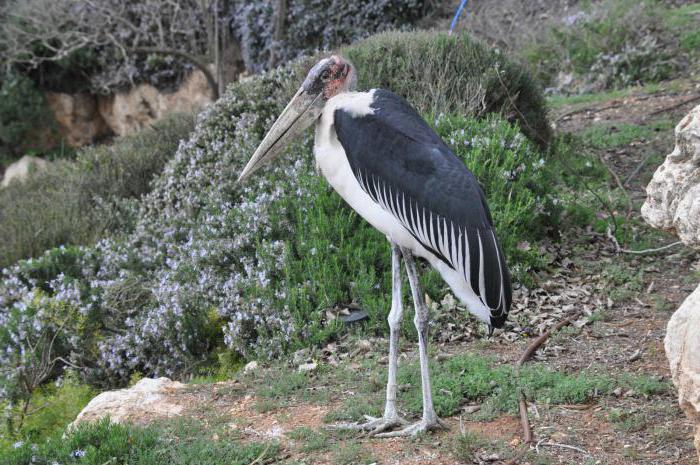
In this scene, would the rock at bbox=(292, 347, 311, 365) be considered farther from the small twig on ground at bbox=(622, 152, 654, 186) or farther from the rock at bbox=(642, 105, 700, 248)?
the small twig on ground at bbox=(622, 152, 654, 186)

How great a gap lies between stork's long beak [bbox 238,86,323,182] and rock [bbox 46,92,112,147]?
13271 millimetres

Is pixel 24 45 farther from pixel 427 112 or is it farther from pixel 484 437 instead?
pixel 484 437

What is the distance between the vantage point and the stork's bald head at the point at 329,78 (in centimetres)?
432

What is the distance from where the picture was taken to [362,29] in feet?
45.9

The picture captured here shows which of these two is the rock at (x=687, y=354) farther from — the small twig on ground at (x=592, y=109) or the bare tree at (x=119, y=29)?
the bare tree at (x=119, y=29)

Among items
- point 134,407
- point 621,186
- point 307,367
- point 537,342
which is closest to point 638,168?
point 621,186

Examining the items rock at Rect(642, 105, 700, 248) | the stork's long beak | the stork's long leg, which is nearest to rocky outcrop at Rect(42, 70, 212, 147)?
the stork's long beak

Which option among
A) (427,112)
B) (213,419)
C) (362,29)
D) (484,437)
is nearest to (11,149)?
(362,29)

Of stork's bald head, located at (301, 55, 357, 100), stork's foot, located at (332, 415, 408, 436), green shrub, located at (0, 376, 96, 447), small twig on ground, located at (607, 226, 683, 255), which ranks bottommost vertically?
green shrub, located at (0, 376, 96, 447)

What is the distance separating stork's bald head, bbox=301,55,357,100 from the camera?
4316 mm

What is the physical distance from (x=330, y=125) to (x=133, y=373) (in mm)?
3037

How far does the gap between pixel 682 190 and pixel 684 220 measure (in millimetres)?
181

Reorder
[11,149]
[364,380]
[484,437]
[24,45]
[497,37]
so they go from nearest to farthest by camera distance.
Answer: [484,437]
[364,380]
[497,37]
[24,45]
[11,149]

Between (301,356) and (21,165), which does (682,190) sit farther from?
(21,165)
